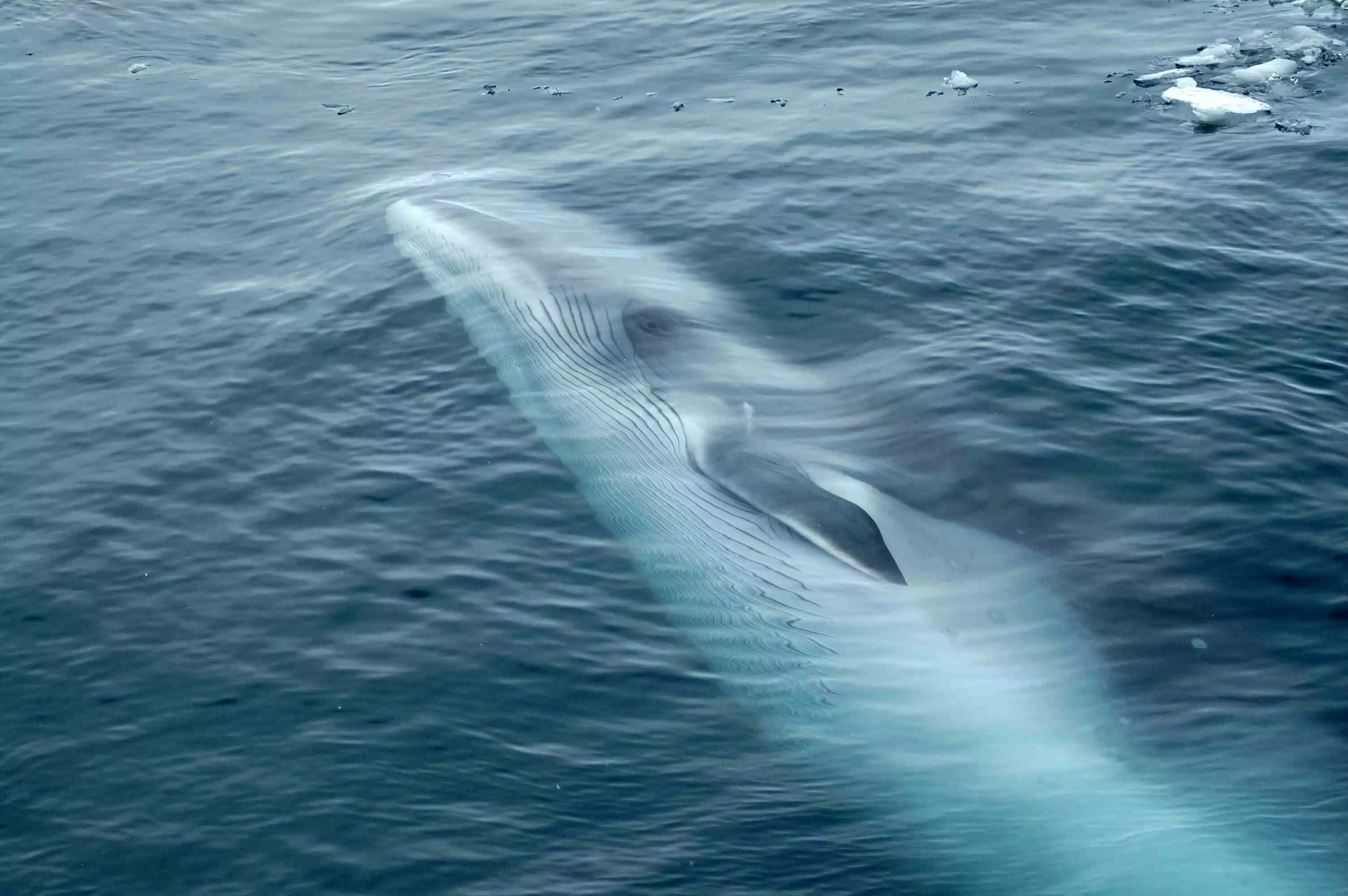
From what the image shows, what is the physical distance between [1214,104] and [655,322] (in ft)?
38.6

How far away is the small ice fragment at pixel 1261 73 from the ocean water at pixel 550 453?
0.94 m

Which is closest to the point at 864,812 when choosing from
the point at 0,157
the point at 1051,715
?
the point at 1051,715

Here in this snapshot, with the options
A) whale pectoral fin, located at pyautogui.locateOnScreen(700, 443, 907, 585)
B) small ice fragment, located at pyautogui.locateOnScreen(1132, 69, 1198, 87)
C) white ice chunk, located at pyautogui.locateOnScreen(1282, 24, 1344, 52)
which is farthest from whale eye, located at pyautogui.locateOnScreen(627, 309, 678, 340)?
white ice chunk, located at pyautogui.locateOnScreen(1282, 24, 1344, 52)

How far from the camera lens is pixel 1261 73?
25.2 meters

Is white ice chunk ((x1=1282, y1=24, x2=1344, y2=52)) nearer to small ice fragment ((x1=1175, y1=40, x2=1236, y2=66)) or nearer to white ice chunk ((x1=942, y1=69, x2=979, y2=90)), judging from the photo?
small ice fragment ((x1=1175, y1=40, x2=1236, y2=66))

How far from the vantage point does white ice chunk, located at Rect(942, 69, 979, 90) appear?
26.5m

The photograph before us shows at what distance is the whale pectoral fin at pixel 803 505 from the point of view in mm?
13914

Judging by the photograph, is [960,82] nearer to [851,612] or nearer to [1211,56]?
[1211,56]

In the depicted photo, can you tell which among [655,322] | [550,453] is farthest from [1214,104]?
[550,453]

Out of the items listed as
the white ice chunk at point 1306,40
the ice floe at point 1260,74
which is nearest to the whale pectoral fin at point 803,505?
the ice floe at point 1260,74

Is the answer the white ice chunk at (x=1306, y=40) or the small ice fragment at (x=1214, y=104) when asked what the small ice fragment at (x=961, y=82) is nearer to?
the small ice fragment at (x=1214, y=104)

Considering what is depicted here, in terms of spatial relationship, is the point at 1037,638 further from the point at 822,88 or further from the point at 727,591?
the point at 822,88

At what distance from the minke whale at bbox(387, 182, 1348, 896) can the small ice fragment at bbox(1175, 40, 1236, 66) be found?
1215 centimetres

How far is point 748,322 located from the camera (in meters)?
18.6
